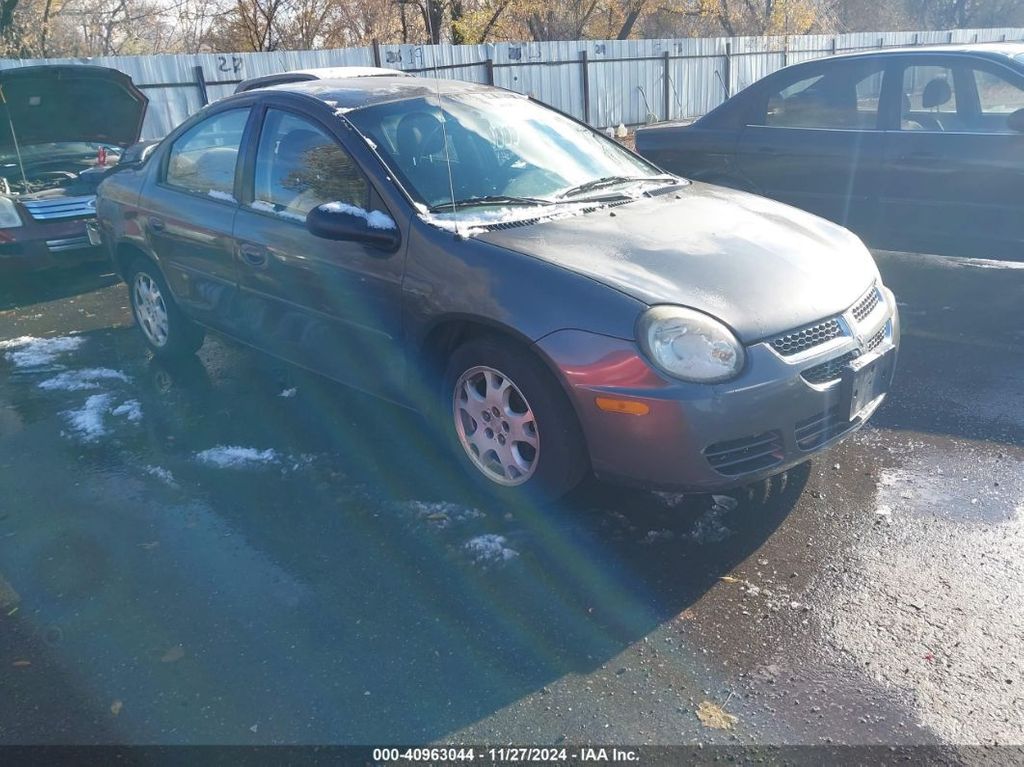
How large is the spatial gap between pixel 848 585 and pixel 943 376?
2413 millimetres

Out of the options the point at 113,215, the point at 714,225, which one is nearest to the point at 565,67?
the point at 113,215

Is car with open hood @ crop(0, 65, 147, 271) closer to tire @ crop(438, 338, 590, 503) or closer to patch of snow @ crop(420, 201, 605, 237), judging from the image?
patch of snow @ crop(420, 201, 605, 237)

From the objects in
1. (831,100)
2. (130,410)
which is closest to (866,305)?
(831,100)

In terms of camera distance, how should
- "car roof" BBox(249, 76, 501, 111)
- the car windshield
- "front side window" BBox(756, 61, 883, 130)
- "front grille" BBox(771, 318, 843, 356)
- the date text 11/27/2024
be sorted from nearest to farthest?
the date text 11/27/2024
"front grille" BBox(771, 318, 843, 356)
the car windshield
"car roof" BBox(249, 76, 501, 111)
"front side window" BBox(756, 61, 883, 130)

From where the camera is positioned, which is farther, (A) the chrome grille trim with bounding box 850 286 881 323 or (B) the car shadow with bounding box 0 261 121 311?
(B) the car shadow with bounding box 0 261 121 311

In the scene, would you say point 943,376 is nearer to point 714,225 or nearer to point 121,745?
point 714,225

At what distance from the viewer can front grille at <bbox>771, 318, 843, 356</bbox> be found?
124 inches

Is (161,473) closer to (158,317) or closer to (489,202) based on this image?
(158,317)

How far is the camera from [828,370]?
325cm

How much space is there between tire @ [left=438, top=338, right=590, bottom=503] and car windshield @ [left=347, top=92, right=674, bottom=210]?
768 mm

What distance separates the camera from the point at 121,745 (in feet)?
8.21

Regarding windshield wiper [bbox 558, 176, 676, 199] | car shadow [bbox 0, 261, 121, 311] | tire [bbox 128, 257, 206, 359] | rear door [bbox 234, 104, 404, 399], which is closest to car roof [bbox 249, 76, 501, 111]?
rear door [bbox 234, 104, 404, 399]

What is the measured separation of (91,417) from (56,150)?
4.77 m

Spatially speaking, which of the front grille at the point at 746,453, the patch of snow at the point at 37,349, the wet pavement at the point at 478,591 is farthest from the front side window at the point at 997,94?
the patch of snow at the point at 37,349
